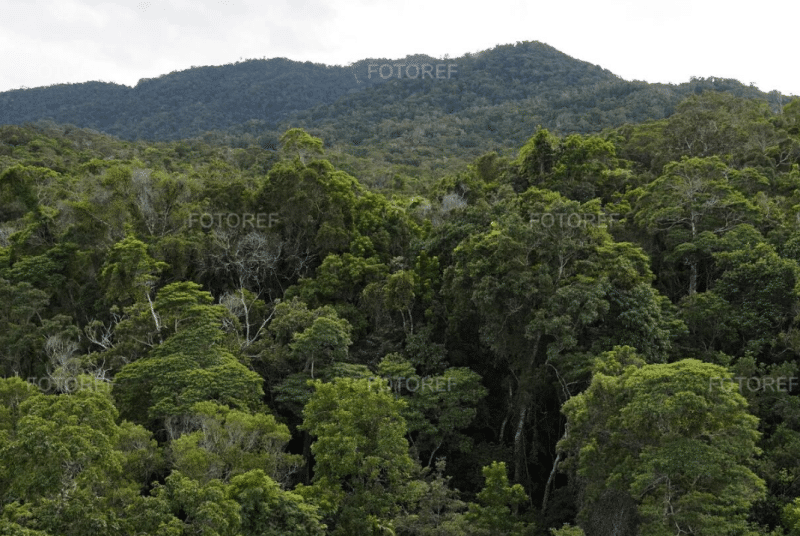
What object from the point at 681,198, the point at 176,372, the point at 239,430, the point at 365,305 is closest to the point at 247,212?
the point at 365,305

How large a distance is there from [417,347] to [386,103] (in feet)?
279

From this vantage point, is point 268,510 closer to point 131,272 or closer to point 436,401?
point 436,401

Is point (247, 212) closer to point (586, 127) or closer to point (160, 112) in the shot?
point (586, 127)

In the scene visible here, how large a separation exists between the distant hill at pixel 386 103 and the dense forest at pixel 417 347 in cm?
2350

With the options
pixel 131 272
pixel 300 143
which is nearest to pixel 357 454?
pixel 131 272

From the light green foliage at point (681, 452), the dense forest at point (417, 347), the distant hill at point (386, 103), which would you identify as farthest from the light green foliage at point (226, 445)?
the distant hill at point (386, 103)

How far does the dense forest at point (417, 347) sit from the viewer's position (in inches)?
482

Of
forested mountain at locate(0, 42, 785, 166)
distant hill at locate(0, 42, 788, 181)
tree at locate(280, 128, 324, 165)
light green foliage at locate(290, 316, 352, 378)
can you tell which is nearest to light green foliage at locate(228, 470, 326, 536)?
light green foliage at locate(290, 316, 352, 378)

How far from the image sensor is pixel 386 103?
10175 cm

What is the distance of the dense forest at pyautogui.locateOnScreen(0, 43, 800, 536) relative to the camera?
12234 millimetres

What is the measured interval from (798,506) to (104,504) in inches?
519

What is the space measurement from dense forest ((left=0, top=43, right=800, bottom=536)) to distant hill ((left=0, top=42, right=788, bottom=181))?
2350 centimetres

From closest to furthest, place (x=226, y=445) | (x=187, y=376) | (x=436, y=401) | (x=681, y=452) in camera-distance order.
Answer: (x=681, y=452) → (x=226, y=445) → (x=187, y=376) → (x=436, y=401)

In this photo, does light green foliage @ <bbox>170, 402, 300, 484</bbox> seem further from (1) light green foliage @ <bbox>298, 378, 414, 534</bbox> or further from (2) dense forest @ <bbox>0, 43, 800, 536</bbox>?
(1) light green foliage @ <bbox>298, 378, 414, 534</bbox>
